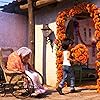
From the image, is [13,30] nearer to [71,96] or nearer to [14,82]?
[14,82]

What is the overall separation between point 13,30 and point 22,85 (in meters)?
4.01

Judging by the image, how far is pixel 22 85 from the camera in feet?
29.4

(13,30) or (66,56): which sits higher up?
(13,30)

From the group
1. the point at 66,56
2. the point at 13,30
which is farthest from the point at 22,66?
the point at 13,30

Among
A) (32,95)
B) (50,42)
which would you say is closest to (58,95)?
(32,95)

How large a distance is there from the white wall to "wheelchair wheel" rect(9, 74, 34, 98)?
11.3ft

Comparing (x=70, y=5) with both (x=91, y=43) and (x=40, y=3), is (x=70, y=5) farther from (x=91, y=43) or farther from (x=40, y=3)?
(x=91, y=43)

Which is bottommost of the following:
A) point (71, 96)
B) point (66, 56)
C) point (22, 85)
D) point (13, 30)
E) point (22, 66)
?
point (71, 96)

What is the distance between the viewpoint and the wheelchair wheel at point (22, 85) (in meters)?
8.57

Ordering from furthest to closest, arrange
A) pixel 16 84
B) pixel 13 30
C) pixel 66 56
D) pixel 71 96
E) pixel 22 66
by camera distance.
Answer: pixel 13 30 < pixel 66 56 < pixel 22 66 < pixel 71 96 < pixel 16 84

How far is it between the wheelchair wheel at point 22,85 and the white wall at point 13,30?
3445mm

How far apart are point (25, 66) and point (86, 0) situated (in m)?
2.97

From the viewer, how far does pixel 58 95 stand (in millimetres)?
9039

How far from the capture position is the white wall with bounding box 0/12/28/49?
12.1 meters
